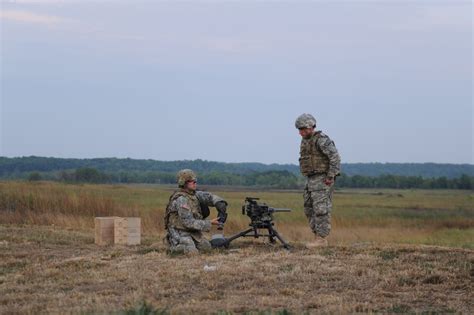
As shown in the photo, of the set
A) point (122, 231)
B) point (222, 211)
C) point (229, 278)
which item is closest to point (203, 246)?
point (222, 211)

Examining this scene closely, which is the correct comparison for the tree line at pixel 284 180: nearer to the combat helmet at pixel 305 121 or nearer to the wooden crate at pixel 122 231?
the wooden crate at pixel 122 231

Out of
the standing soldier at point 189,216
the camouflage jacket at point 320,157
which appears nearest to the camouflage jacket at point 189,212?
the standing soldier at point 189,216

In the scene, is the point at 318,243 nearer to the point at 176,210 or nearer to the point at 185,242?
the point at 185,242

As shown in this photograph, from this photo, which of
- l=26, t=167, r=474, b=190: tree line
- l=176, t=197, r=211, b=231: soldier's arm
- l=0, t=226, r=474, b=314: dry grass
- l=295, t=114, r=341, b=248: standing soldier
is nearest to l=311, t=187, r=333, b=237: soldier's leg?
l=295, t=114, r=341, b=248: standing soldier

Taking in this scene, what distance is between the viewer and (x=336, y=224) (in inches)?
1033

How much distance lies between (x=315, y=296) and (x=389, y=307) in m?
0.97

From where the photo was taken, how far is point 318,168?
1382 centimetres

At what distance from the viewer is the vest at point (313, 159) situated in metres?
13.8

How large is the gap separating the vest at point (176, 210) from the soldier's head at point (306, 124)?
6.87ft

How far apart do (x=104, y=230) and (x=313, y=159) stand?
4.42 metres

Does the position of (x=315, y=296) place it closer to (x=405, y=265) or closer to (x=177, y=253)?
(x=405, y=265)

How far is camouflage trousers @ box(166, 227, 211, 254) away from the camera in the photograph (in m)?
13.4

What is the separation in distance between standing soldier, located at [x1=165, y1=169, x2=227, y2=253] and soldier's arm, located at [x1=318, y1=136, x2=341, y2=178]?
1828mm

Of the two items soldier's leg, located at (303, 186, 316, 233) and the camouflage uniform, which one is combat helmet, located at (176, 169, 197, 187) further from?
soldier's leg, located at (303, 186, 316, 233)
